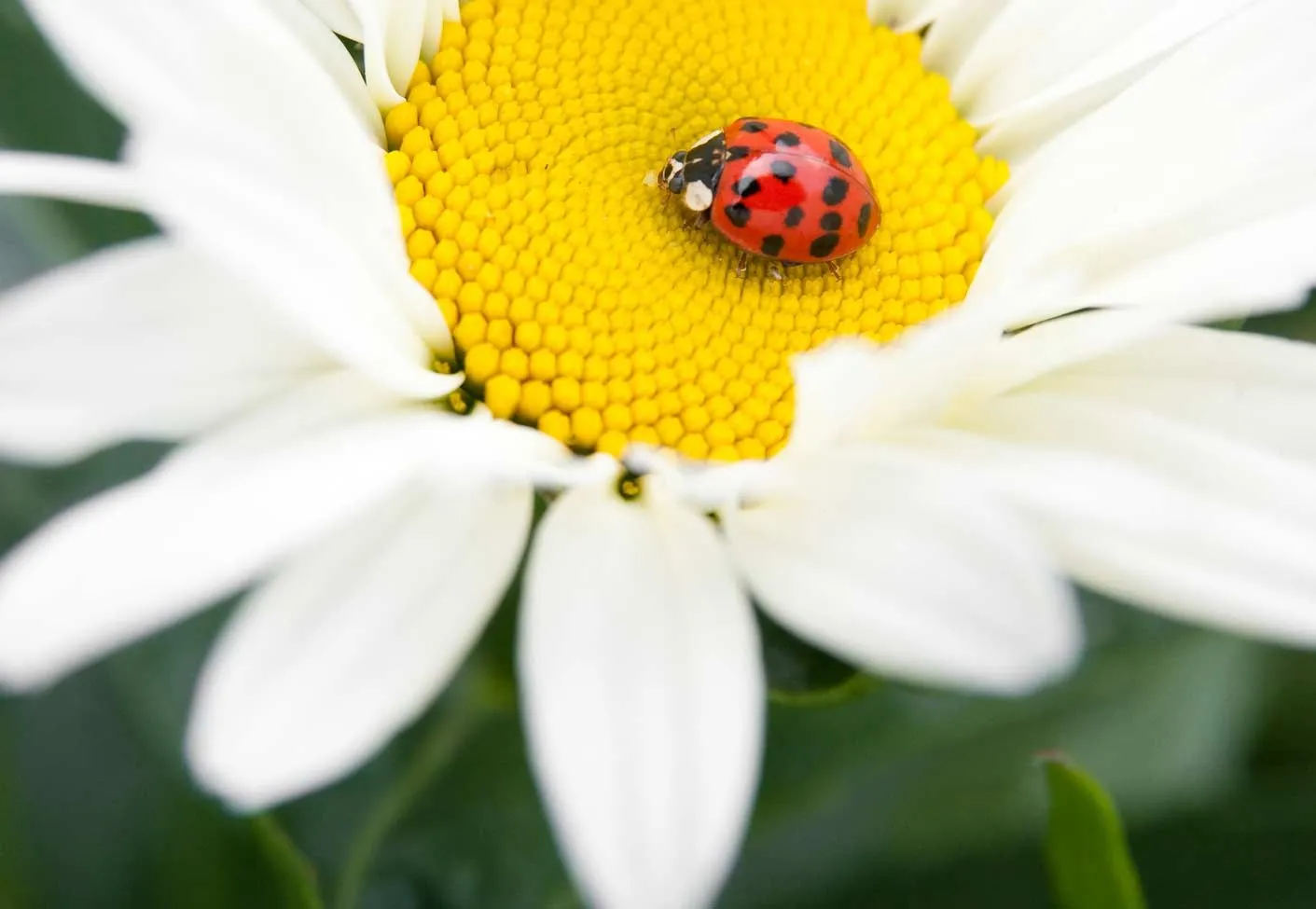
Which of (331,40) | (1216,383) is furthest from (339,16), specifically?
(1216,383)

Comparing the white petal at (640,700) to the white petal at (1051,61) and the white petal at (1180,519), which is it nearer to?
the white petal at (1180,519)

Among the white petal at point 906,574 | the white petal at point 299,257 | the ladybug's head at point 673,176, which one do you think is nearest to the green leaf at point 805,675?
the white petal at point 906,574

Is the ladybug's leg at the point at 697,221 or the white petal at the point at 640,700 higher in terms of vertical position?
the ladybug's leg at the point at 697,221

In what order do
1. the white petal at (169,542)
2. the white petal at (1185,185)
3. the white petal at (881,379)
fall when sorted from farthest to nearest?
the white petal at (1185,185) → the white petal at (881,379) → the white petal at (169,542)

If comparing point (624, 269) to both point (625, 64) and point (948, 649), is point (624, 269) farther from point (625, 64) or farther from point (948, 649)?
point (948, 649)

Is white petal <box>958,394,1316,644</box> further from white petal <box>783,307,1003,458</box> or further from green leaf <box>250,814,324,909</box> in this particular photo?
green leaf <box>250,814,324,909</box>

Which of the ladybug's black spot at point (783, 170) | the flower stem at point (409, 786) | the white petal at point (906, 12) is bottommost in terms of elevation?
the flower stem at point (409, 786)

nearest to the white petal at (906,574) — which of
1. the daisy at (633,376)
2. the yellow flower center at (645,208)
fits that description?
the daisy at (633,376)

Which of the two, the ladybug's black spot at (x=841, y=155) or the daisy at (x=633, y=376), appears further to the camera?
the ladybug's black spot at (x=841, y=155)

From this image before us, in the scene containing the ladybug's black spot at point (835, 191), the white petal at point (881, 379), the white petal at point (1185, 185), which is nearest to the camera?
the white petal at point (881, 379)
